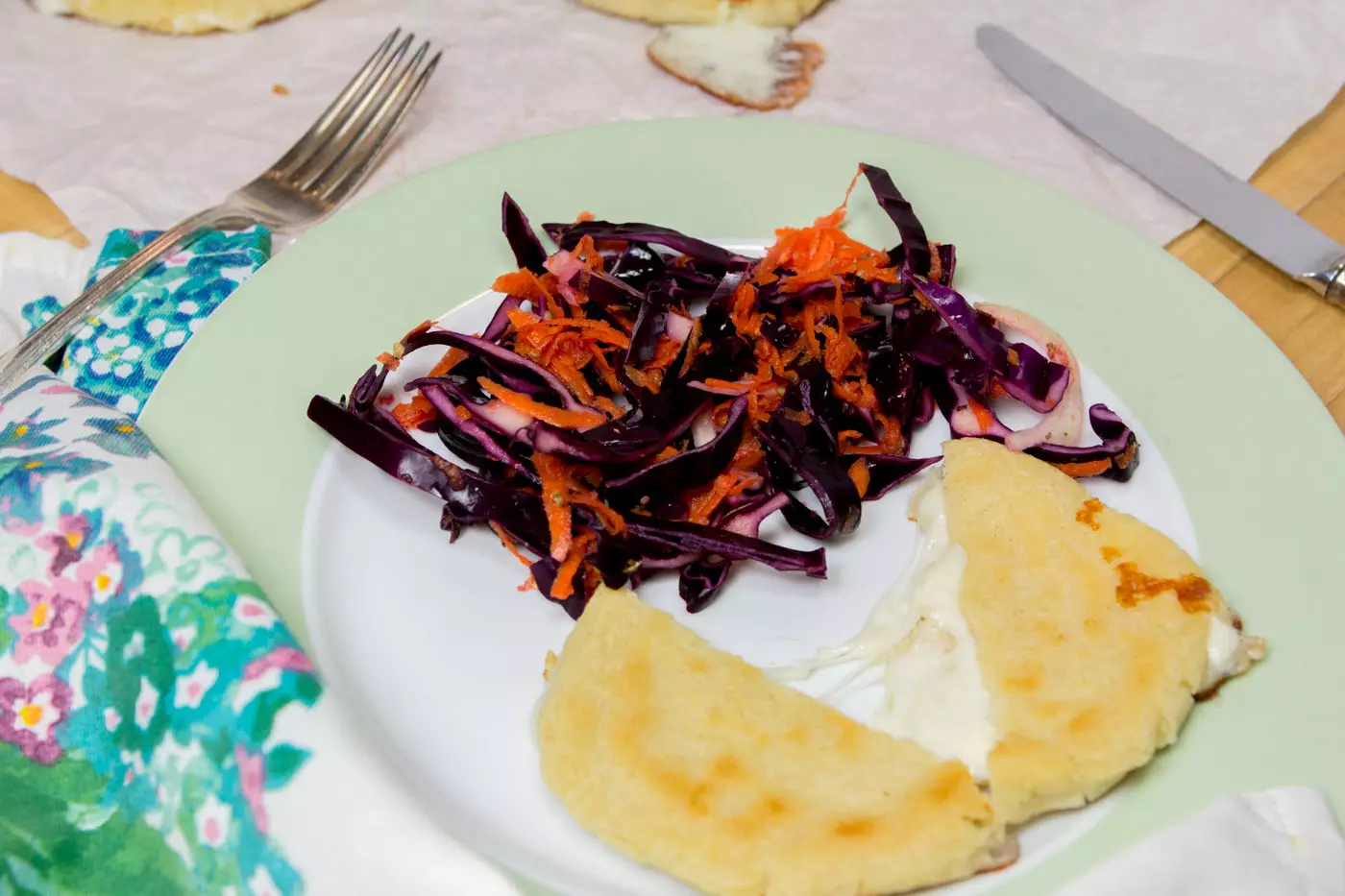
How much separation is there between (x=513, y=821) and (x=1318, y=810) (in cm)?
135

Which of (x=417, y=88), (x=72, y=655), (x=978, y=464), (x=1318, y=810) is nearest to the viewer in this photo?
(x=1318, y=810)

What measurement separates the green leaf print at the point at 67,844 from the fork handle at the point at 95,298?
1.00 m

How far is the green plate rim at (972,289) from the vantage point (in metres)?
1.87

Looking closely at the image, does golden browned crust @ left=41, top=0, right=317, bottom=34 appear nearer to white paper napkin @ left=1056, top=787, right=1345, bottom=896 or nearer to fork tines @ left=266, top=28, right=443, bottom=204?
fork tines @ left=266, top=28, right=443, bottom=204

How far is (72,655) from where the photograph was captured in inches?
73.2

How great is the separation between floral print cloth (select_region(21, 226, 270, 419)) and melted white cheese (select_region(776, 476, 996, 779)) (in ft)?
5.81

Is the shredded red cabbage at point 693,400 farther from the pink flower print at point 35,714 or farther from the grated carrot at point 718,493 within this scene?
the pink flower print at point 35,714

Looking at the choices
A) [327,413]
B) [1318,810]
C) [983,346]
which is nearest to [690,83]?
[983,346]

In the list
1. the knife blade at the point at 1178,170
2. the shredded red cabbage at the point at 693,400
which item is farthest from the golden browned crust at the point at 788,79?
the shredded red cabbage at the point at 693,400

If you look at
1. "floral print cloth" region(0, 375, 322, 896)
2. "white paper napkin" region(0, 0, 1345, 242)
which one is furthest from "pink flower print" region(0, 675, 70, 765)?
"white paper napkin" region(0, 0, 1345, 242)

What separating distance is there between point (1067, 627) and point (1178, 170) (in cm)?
187

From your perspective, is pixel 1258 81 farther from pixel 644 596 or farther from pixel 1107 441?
pixel 644 596

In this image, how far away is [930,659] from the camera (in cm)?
194

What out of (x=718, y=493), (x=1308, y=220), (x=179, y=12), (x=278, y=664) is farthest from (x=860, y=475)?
(x=179, y=12)
